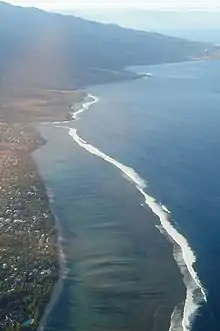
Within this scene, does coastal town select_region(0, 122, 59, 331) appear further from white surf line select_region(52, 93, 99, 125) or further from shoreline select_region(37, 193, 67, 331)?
white surf line select_region(52, 93, 99, 125)

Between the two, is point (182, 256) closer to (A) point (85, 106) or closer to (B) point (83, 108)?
(B) point (83, 108)

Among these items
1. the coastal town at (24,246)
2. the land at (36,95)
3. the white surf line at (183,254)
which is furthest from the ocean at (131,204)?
the land at (36,95)

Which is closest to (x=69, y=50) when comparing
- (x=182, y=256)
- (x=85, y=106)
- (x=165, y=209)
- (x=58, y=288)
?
(x=85, y=106)

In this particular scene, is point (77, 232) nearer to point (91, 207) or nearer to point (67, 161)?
point (91, 207)

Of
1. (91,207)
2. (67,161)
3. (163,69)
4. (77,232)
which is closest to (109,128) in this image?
(67,161)

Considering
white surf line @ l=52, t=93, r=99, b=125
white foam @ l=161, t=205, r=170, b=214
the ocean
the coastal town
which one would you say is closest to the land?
the coastal town

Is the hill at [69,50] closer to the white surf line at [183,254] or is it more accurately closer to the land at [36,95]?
the land at [36,95]
